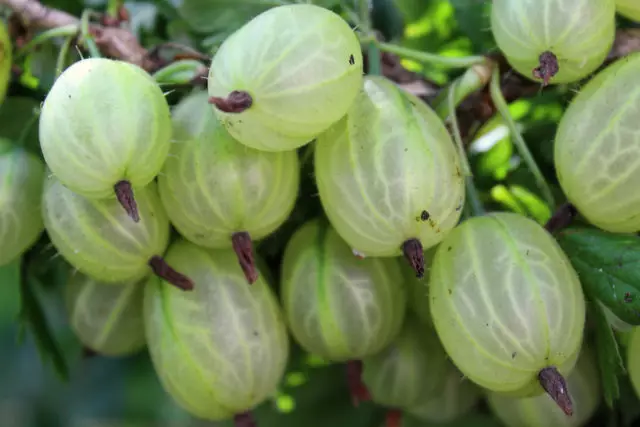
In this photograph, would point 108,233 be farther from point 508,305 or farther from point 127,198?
point 508,305

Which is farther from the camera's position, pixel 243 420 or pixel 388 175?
pixel 243 420

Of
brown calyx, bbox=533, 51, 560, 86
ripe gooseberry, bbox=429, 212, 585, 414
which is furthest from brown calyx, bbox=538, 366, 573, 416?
brown calyx, bbox=533, 51, 560, 86

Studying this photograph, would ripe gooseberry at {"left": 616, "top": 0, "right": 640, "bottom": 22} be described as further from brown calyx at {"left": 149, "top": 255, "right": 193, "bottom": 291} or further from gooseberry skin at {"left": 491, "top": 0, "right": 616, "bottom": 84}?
brown calyx at {"left": 149, "top": 255, "right": 193, "bottom": 291}

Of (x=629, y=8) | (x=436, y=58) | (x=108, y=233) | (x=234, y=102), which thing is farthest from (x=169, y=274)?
(x=629, y=8)

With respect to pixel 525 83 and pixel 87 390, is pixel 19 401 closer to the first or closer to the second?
pixel 87 390

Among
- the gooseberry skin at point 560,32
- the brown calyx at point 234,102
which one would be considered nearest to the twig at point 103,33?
the brown calyx at point 234,102

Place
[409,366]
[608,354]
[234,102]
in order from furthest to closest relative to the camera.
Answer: [409,366] → [608,354] → [234,102]

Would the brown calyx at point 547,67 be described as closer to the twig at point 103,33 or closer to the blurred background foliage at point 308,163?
the blurred background foliage at point 308,163
